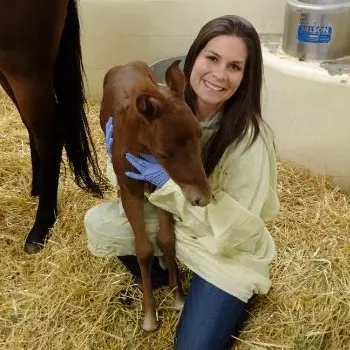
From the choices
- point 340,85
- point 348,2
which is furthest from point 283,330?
point 348,2

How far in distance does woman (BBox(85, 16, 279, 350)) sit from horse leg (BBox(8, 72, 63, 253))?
1.28 ft

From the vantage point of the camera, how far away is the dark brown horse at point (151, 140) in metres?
1.00

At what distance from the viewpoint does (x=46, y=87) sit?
1.61 m

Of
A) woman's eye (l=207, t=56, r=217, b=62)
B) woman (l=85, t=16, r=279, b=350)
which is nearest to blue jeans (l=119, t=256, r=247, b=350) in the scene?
woman (l=85, t=16, r=279, b=350)

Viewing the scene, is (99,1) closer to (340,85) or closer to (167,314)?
(340,85)

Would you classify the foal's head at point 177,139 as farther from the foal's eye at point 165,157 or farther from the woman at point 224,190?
the woman at point 224,190

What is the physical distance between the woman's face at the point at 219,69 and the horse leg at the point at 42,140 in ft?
1.67

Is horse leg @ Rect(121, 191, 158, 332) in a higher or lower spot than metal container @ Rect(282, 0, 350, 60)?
lower

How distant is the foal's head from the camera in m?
0.99

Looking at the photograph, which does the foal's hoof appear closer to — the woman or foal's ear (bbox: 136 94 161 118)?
the woman

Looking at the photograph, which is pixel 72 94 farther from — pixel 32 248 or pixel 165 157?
pixel 165 157

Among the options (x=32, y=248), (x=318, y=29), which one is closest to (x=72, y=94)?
(x=32, y=248)

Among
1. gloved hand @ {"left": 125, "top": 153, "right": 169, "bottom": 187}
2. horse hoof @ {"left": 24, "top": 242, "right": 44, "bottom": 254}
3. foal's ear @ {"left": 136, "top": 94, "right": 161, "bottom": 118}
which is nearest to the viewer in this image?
foal's ear @ {"left": 136, "top": 94, "right": 161, "bottom": 118}

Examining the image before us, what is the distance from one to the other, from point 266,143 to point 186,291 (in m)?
0.50
